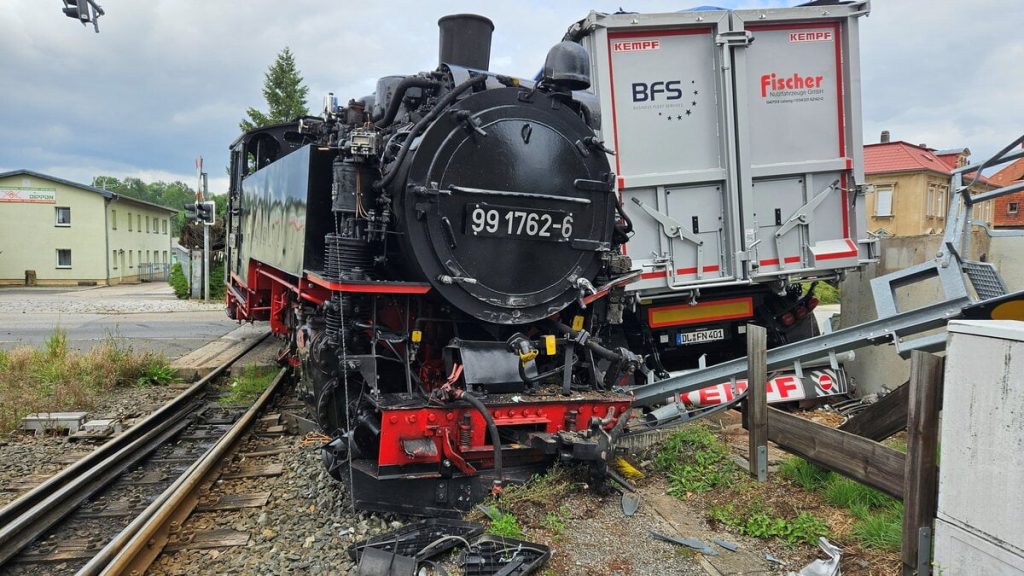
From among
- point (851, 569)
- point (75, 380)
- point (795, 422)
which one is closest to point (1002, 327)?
point (851, 569)

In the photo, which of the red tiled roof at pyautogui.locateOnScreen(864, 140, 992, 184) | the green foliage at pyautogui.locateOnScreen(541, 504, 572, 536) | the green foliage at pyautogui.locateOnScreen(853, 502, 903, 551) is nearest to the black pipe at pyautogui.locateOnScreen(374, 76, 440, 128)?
the green foliage at pyautogui.locateOnScreen(541, 504, 572, 536)

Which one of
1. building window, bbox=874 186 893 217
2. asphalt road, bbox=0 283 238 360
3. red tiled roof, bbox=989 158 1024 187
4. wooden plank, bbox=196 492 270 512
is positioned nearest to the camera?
wooden plank, bbox=196 492 270 512

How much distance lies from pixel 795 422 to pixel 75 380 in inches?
307

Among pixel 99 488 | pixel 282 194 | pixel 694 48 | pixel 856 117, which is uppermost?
pixel 694 48

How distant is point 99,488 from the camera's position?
469cm

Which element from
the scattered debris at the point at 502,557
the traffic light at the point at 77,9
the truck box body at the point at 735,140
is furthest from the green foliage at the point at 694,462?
the traffic light at the point at 77,9

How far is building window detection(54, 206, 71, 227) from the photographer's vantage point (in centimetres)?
3083

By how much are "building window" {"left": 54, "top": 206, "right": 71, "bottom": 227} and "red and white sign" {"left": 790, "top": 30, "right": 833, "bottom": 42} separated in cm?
3422

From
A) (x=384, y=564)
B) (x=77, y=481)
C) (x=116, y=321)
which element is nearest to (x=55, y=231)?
(x=116, y=321)

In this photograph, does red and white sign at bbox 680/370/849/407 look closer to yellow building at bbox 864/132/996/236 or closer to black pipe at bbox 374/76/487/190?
black pipe at bbox 374/76/487/190

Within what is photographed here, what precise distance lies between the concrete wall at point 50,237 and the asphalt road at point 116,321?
834 cm

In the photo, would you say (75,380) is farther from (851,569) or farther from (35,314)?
(35,314)

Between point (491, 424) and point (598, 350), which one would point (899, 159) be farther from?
point (491, 424)

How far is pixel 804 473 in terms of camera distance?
4.14 meters
